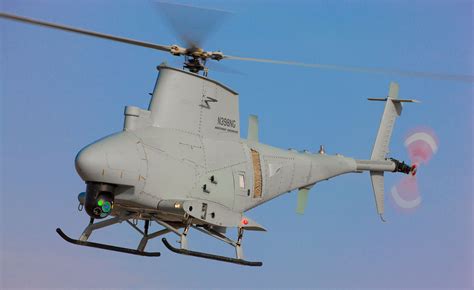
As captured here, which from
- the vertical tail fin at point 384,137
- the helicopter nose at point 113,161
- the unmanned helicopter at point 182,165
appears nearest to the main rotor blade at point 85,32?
the unmanned helicopter at point 182,165

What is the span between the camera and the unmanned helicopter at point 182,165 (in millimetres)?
18703

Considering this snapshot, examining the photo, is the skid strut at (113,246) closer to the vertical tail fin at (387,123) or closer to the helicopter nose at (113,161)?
the helicopter nose at (113,161)

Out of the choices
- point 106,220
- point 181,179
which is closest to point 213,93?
point 181,179

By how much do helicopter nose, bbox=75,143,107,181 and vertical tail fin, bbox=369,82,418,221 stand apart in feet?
34.8

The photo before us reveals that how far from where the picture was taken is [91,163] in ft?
60.0

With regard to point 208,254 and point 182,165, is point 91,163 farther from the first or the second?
point 208,254

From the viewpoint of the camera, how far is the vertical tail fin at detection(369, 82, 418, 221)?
26.6 m

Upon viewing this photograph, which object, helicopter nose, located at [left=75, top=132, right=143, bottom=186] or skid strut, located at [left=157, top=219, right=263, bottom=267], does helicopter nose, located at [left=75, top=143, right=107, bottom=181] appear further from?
skid strut, located at [left=157, top=219, right=263, bottom=267]

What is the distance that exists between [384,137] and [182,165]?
9.46 metres

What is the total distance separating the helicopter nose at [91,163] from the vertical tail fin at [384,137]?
417 inches

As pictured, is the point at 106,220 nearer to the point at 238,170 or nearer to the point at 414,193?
the point at 238,170

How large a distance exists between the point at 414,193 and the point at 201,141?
27.5ft

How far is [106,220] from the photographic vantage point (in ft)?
67.2

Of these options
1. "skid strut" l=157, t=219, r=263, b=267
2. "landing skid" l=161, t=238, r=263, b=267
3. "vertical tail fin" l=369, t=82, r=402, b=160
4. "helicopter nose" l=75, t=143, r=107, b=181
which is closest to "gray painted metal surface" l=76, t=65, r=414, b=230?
"helicopter nose" l=75, t=143, r=107, b=181
